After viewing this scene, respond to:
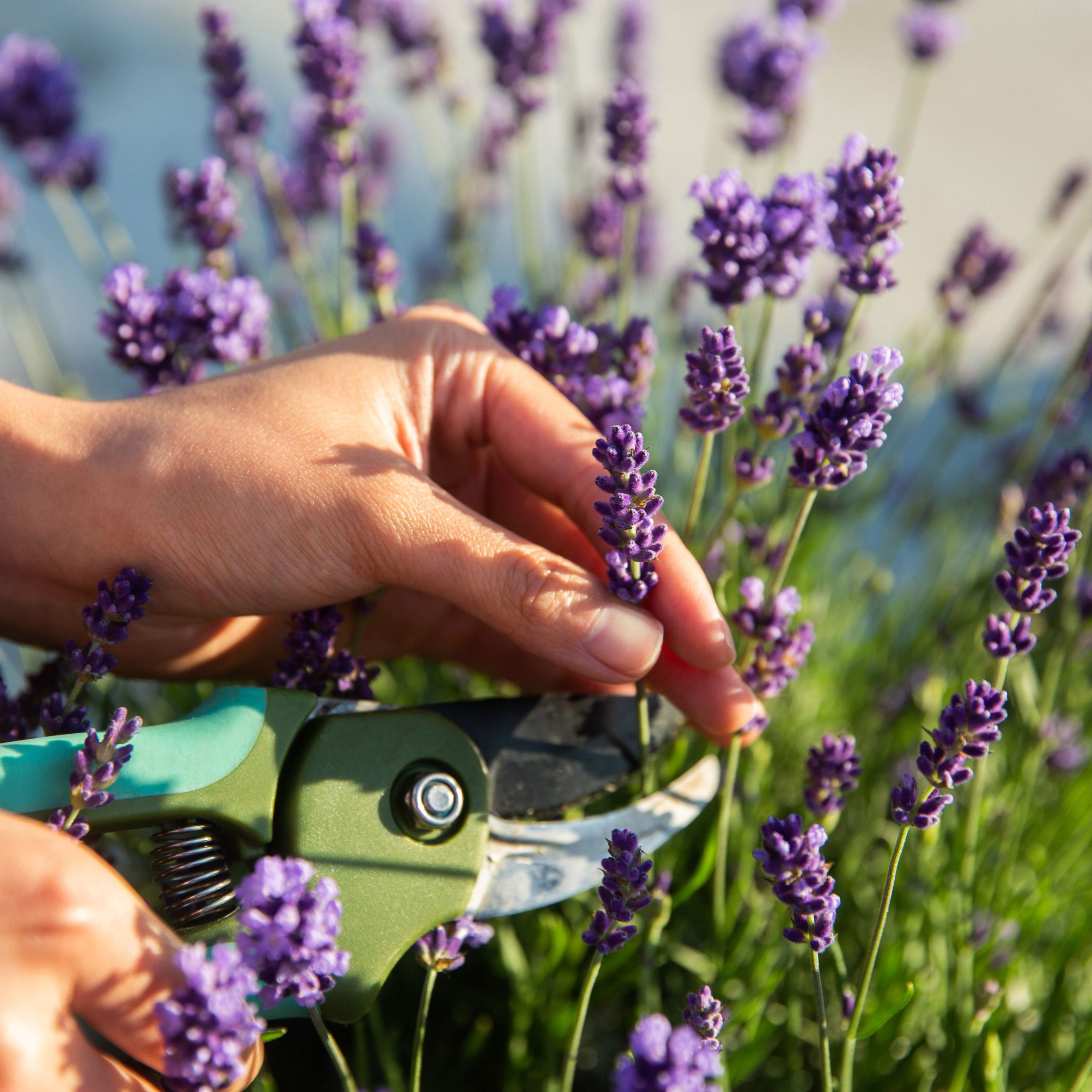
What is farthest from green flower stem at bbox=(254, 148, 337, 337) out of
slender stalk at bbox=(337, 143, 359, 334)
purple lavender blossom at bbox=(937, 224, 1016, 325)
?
purple lavender blossom at bbox=(937, 224, 1016, 325)

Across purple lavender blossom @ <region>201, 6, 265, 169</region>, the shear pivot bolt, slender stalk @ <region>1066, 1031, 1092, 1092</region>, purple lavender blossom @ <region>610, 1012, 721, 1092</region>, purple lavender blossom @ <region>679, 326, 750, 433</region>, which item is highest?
purple lavender blossom @ <region>201, 6, 265, 169</region>

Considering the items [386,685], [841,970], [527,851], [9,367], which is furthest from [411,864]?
[9,367]

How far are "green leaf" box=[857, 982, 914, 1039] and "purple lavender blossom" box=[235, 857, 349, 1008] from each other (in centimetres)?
53

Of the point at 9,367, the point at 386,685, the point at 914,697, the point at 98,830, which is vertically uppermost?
the point at 98,830

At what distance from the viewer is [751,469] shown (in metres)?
1.12

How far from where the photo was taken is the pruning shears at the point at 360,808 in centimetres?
87

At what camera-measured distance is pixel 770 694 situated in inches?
42.8

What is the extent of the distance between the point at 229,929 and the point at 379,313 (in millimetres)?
988

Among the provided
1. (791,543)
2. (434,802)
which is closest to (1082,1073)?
(791,543)

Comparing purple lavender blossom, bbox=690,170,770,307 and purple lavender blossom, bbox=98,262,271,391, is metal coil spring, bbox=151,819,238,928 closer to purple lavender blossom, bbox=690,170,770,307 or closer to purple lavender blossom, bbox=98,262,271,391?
purple lavender blossom, bbox=98,262,271,391

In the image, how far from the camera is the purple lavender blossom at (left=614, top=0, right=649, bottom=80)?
7.47ft

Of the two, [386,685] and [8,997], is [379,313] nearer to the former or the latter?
[386,685]

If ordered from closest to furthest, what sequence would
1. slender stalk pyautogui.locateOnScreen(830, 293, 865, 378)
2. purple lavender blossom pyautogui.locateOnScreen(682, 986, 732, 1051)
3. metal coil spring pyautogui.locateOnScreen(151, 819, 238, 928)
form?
purple lavender blossom pyautogui.locateOnScreen(682, 986, 732, 1051), metal coil spring pyautogui.locateOnScreen(151, 819, 238, 928), slender stalk pyautogui.locateOnScreen(830, 293, 865, 378)

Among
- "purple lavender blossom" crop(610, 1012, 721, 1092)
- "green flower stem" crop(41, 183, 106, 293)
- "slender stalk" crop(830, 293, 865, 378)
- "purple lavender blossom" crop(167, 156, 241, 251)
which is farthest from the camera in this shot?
"green flower stem" crop(41, 183, 106, 293)
